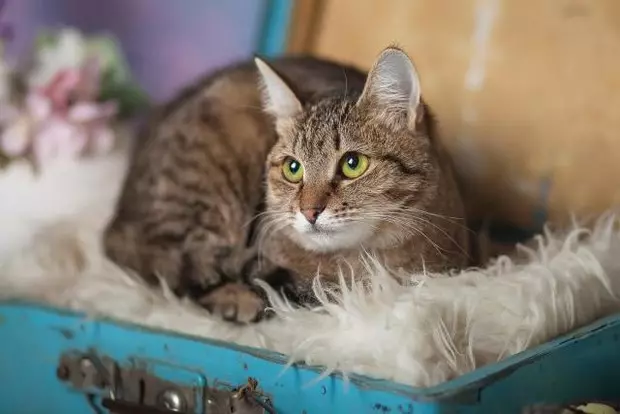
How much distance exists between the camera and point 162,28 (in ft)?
6.17

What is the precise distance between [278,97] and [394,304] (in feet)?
1.31

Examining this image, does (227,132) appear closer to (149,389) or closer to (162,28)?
(149,389)

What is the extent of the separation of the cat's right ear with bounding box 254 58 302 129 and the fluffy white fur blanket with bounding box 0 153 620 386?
267mm

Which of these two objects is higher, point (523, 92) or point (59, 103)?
point (523, 92)

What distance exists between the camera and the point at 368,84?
3.61ft

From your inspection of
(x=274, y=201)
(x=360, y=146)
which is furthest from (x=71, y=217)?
(x=360, y=146)

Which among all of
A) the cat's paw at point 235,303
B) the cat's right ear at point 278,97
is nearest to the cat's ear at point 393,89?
the cat's right ear at point 278,97

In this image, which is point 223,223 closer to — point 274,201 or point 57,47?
point 274,201

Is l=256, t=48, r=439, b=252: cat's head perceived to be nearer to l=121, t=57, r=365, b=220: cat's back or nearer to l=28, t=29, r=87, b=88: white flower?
l=121, t=57, r=365, b=220: cat's back

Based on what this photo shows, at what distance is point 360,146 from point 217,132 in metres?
0.33

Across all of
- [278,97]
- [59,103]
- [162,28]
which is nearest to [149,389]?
[278,97]

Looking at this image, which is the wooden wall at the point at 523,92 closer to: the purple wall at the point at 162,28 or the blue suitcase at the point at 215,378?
the purple wall at the point at 162,28

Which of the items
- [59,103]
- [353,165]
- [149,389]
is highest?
[353,165]

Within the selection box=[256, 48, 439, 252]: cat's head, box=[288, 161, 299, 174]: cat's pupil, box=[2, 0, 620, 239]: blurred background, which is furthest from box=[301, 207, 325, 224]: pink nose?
box=[2, 0, 620, 239]: blurred background
